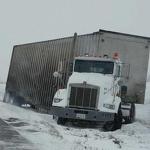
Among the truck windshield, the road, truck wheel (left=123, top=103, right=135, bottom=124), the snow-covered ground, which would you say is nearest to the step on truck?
the truck windshield

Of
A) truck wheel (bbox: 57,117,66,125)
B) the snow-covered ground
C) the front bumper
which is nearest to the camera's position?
the snow-covered ground

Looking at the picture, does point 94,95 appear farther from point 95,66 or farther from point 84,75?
point 95,66

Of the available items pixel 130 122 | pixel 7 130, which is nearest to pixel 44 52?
pixel 130 122

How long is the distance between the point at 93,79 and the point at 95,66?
3.05ft

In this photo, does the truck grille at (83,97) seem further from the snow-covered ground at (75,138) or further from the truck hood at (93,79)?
the snow-covered ground at (75,138)

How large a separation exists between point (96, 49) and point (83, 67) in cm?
187

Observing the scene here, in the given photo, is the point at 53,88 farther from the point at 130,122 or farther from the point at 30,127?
the point at 30,127

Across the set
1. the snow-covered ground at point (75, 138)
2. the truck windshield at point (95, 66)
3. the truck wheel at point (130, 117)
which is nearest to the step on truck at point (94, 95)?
the truck windshield at point (95, 66)

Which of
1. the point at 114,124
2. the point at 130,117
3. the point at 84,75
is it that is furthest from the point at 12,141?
the point at 130,117

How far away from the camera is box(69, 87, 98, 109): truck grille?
47.9ft

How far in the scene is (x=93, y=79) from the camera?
15086 millimetres

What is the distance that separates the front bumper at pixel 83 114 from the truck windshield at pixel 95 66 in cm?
194

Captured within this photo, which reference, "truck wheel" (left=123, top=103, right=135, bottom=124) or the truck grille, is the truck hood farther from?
"truck wheel" (left=123, top=103, right=135, bottom=124)

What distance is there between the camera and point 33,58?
23.1m
